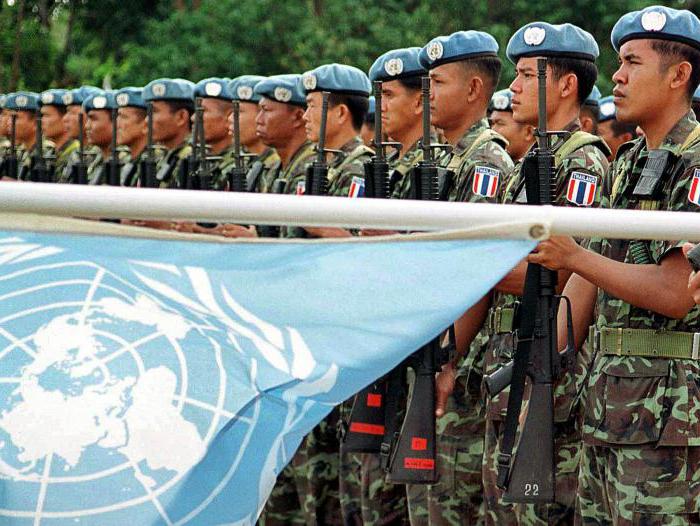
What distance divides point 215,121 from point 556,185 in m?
4.55

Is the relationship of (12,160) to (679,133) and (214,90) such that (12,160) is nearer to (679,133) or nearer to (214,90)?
(214,90)

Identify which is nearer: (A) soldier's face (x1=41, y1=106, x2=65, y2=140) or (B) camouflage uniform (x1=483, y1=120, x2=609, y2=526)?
(B) camouflage uniform (x1=483, y1=120, x2=609, y2=526)

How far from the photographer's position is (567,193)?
4621 mm

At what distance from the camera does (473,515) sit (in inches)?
214

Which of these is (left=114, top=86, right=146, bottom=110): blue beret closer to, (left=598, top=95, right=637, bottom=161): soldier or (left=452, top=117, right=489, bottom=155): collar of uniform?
(left=598, top=95, right=637, bottom=161): soldier

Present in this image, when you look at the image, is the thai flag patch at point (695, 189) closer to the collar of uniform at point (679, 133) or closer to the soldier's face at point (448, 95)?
the collar of uniform at point (679, 133)

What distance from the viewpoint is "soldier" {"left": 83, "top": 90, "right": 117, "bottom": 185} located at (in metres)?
10.3

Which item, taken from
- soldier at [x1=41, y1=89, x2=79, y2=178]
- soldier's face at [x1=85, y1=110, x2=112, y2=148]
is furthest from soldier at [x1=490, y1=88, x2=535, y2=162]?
soldier at [x1=41, y1=89, x2=79, y2=178]

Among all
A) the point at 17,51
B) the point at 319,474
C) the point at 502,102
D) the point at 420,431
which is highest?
the point at 17,51

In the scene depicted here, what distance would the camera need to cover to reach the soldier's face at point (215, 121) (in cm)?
886

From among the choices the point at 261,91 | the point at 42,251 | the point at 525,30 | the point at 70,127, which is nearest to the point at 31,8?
the point at 70,127

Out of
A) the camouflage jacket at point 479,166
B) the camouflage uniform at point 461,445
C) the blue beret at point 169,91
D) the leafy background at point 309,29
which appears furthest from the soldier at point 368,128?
the leafy background at point 309,29

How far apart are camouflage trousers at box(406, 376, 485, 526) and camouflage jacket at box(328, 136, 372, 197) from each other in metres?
1.23

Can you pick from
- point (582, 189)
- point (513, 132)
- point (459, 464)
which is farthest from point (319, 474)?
point (582, 189)
